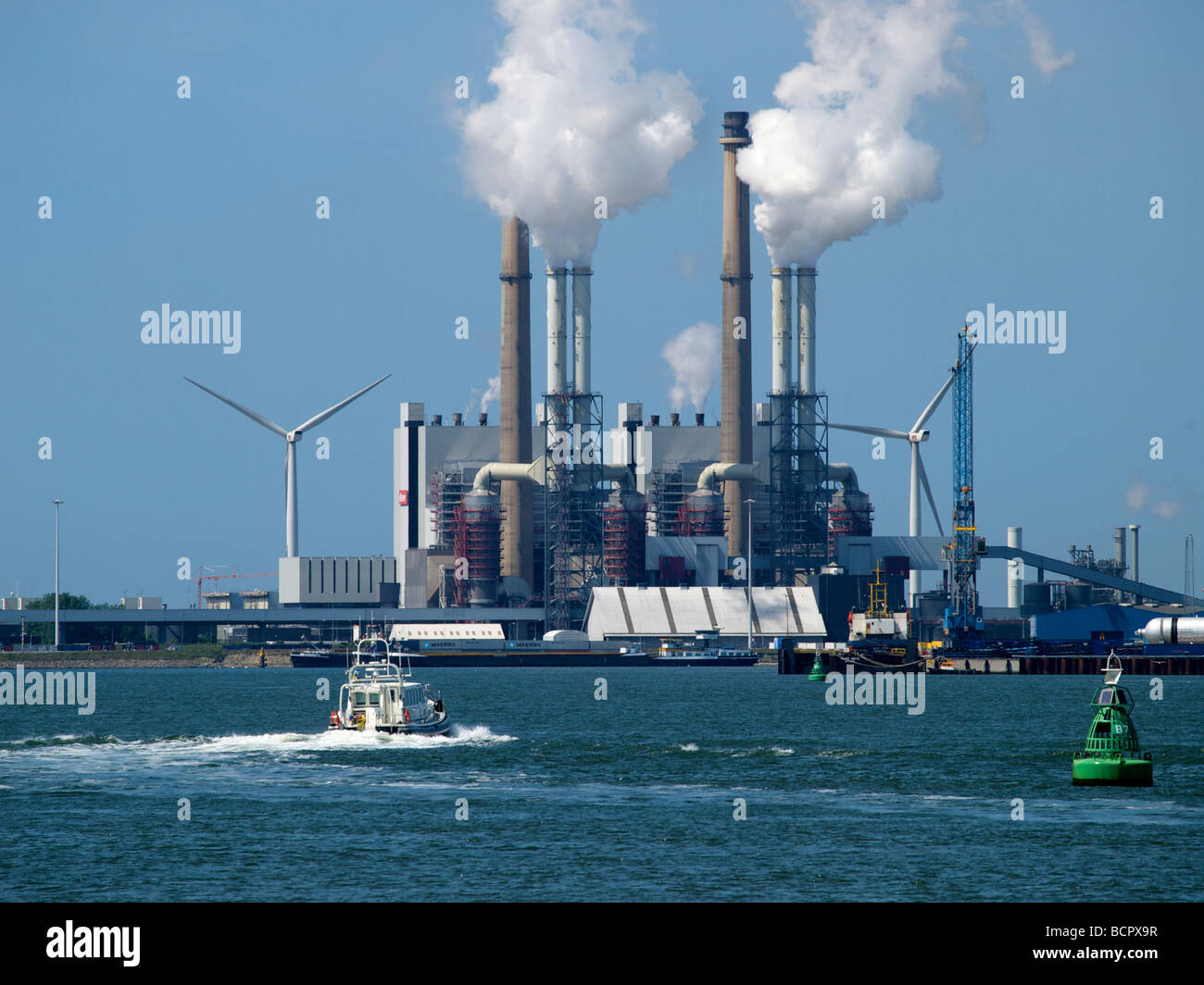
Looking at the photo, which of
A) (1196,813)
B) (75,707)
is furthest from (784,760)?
(75,707)

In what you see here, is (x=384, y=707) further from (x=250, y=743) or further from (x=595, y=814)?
(x=595, y=814)

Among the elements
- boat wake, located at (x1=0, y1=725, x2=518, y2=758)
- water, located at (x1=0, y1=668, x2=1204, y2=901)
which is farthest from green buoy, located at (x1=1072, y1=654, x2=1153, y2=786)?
boat wake, located at (x1=0, y1=725, x2=518, y2=758)

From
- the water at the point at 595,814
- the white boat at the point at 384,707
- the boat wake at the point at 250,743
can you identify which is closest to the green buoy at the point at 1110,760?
the water at the point at 595,814

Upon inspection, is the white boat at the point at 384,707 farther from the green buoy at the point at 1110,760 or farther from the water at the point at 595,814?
the green buoy at the point at 1110,760

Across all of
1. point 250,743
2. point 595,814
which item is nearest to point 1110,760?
point 595,814

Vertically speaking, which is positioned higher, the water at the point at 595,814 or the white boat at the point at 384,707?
the white boat at the point at 384,707

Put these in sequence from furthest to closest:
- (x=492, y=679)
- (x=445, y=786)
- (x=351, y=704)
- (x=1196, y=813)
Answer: (x=492, y=679) < (x=351, y=704) < (x=445, y=786) < (x=1196, y=813)

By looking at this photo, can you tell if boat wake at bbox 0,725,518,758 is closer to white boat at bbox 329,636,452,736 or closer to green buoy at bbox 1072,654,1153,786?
white boat at bbox 329,636,452,736
